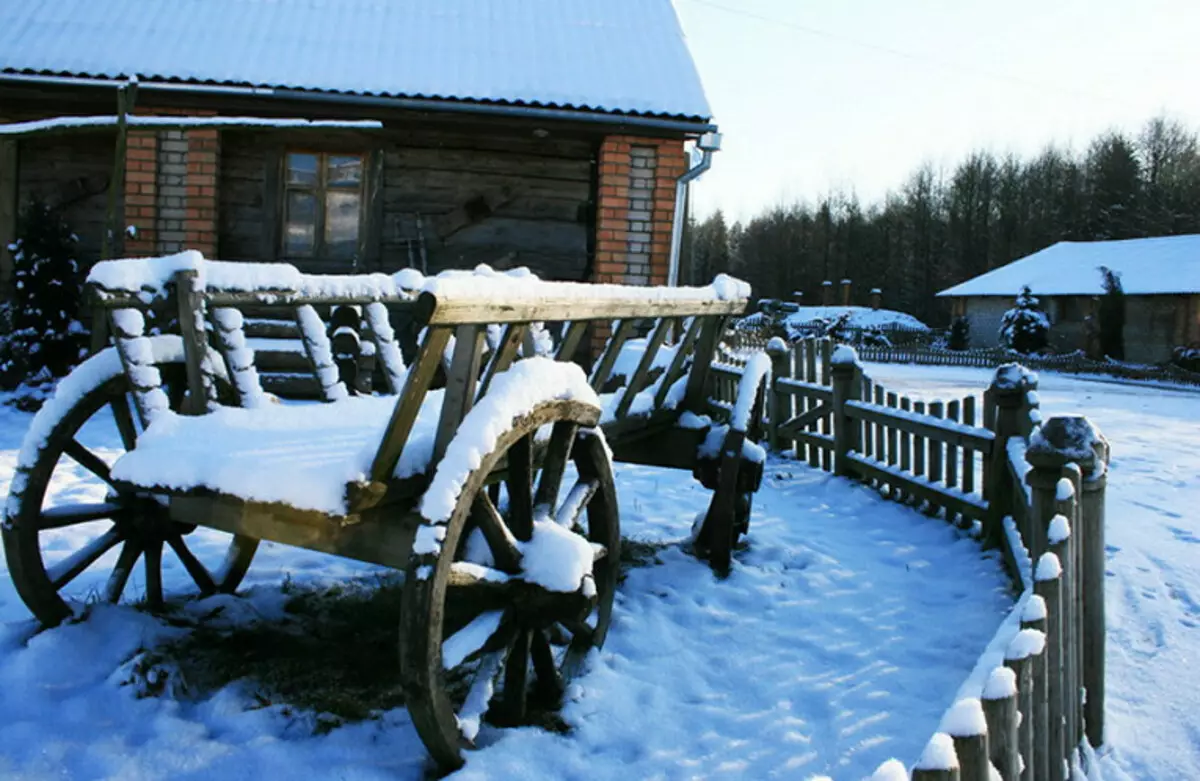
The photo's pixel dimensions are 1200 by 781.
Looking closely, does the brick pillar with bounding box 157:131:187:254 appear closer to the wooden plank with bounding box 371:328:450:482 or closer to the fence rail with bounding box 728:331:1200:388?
the wooden plank with bounding box 371:328:450:482

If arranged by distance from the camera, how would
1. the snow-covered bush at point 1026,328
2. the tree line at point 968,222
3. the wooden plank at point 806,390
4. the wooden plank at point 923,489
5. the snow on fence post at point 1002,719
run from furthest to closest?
the tree line at point 968,222 < the snow-covered bush at point 1026,328 < the wooden plank at point 806,390 < the wooden plank at point 923,489 < the snow on fence post at point 1002,719

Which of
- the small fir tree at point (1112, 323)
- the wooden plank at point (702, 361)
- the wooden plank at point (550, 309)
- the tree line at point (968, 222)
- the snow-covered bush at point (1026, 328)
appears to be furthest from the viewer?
the tree line at point (968, 222)

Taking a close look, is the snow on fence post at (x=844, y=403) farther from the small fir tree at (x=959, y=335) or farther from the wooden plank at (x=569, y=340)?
the small fir tree at (x=959, y=335)

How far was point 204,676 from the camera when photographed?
9.25 feet

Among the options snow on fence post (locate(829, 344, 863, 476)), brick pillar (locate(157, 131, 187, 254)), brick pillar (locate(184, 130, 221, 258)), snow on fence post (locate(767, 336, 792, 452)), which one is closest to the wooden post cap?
snow on fence post (locate(829, 344, 863, 476))

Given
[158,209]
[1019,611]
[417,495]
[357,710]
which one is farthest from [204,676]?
[158,209]

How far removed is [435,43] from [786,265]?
53.8 meters

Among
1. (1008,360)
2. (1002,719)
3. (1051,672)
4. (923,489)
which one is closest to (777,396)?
(923,489)

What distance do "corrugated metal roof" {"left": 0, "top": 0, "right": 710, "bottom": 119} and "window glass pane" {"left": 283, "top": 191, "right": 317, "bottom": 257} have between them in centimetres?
114

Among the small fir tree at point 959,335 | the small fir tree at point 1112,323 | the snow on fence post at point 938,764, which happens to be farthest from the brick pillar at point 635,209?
the small fir tree at point 959,335

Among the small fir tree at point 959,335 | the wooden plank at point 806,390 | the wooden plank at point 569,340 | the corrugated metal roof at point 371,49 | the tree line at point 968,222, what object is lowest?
the wooden plank at point 806,390

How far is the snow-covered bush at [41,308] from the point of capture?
8367 mm

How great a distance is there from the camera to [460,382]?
2355 millimetres

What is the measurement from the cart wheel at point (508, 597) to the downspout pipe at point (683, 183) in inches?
253
